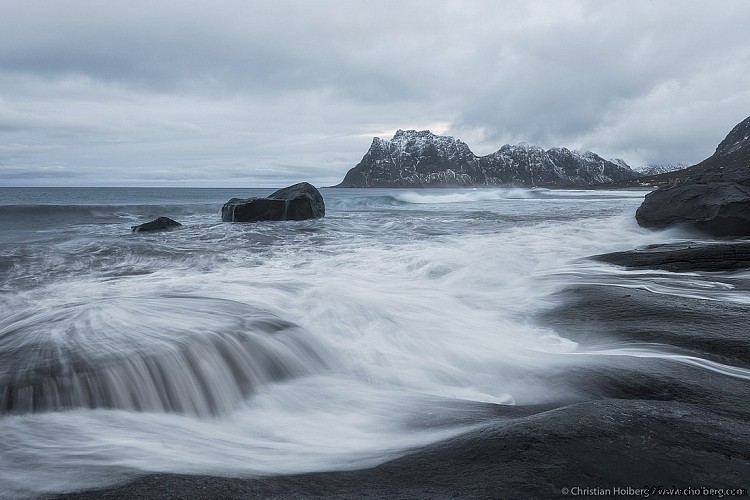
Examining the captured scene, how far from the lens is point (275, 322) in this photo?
6090mm

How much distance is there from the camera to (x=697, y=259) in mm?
8938

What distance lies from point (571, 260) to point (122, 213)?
29906mm

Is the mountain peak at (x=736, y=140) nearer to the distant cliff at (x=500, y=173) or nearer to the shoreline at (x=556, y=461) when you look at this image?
the distant cliff at (x=500, y=173)

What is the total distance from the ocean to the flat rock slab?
1.91 feet

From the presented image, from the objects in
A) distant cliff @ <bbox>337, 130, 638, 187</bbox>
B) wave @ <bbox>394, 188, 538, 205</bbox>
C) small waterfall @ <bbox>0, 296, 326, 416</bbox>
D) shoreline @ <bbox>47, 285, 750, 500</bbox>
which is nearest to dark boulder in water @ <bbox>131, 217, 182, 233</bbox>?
small waterfall @ <bbox>0, 296, 326, 416</bbox>

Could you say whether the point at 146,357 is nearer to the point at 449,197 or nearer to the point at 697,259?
the point at 697,259

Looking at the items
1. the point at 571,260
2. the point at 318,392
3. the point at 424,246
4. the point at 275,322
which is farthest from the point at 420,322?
the point at 424,246

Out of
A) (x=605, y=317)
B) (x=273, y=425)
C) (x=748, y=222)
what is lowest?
(x=273, y=425)

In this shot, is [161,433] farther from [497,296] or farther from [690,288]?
[690,288]

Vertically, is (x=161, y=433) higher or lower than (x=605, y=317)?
lower

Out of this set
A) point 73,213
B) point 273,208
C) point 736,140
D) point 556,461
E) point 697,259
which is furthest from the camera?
point 736,140

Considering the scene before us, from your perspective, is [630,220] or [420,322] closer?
[420,322]

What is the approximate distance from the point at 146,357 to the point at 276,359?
1217 mm

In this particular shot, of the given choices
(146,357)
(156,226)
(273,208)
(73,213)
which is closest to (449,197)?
(273,208)
